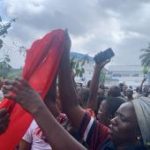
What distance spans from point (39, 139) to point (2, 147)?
2.94 ft

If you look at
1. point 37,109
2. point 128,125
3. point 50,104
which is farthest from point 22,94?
point 50,104

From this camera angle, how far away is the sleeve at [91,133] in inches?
119

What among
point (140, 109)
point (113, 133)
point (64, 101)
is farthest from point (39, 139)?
point (140, 109)

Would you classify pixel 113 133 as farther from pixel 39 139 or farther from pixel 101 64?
pixel 101 64

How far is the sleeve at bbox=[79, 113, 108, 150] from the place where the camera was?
3.01 meters

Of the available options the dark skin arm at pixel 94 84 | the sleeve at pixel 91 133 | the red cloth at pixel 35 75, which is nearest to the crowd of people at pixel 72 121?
the sleeve at pixel 91 133

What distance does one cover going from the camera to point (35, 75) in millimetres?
2547

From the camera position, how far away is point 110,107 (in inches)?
171

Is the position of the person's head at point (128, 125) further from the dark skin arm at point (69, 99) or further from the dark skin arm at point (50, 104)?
the dark skin arm at point (50, 104)

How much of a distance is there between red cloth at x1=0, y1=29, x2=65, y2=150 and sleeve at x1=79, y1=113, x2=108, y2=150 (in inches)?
22.5

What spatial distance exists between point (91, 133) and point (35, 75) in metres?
0.72

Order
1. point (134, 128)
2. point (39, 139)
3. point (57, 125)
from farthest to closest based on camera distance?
point (39, 139)
point (134, 128)
point (57, 125)

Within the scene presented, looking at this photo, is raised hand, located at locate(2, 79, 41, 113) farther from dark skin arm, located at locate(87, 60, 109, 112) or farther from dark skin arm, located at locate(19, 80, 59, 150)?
dark skin arm, located at locate(87, 60, 109, 112)

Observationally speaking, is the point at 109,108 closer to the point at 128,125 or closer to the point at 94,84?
the point at 94,84
